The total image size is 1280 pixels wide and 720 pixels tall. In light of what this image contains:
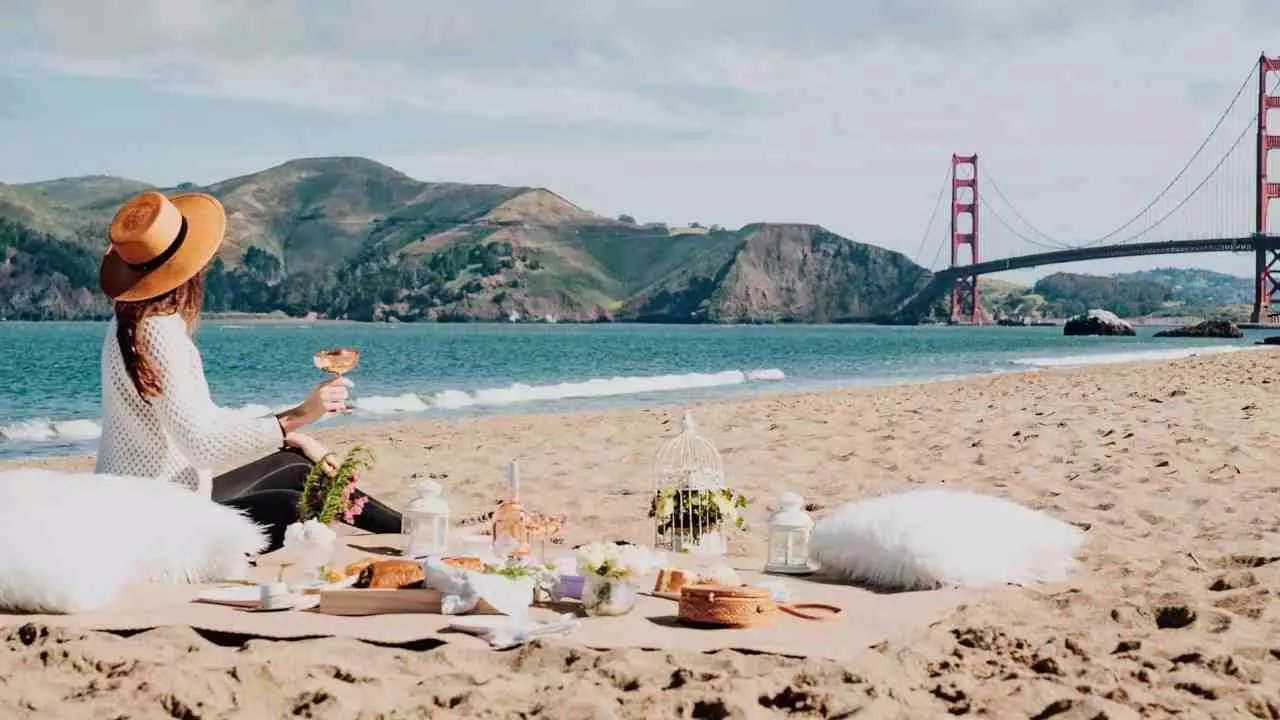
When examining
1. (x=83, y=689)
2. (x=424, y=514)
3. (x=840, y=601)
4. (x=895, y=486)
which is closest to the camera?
(x=83, y=689)

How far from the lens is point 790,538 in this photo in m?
6.06

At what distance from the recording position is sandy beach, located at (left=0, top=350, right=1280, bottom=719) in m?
3.92

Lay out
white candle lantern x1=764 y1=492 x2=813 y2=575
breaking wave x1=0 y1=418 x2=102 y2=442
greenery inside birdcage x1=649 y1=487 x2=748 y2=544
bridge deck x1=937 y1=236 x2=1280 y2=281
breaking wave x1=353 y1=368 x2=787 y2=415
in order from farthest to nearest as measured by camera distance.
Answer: bridge deck x1=937 y1=236 x2=1280 y2=281
breaking wave x1=353 y1=368 x2=787 y2=415
breaking wave x1=0 y1=418 x2=102 y2=442
greenery inside birdcage x1=649 y1=487 x2=748 y2=544
white candle lantern x1=764 y1=492 x2=813 y2=575

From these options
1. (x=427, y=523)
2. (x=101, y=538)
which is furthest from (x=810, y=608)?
(x=101, y=538)

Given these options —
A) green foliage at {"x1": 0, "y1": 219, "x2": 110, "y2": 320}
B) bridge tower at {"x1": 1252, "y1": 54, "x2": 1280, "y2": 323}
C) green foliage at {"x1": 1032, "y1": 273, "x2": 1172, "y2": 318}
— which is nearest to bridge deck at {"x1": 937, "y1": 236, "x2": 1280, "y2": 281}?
bridge tower at {"x1": 1252, "y1": 54, "x2": 1280, "y2": 323}

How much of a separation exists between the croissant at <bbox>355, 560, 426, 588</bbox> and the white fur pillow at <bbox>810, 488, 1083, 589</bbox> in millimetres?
1755

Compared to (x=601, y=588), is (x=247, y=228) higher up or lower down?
higher up

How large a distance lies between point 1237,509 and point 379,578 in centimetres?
431

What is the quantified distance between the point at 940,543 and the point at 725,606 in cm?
120

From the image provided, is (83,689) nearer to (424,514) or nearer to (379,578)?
(379,578)

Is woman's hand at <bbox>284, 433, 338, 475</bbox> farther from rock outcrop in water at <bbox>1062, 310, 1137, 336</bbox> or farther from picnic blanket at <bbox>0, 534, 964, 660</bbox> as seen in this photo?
rock outcrop in water at <bbox>1062, 310, 1137, 336</bbox>

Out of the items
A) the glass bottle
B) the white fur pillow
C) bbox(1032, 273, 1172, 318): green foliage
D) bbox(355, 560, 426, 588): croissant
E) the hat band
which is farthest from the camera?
bbox(1032, 273, 1172, 318): green foliage

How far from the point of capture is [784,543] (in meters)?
6.08

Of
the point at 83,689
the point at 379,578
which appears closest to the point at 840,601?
the point at 379,578
